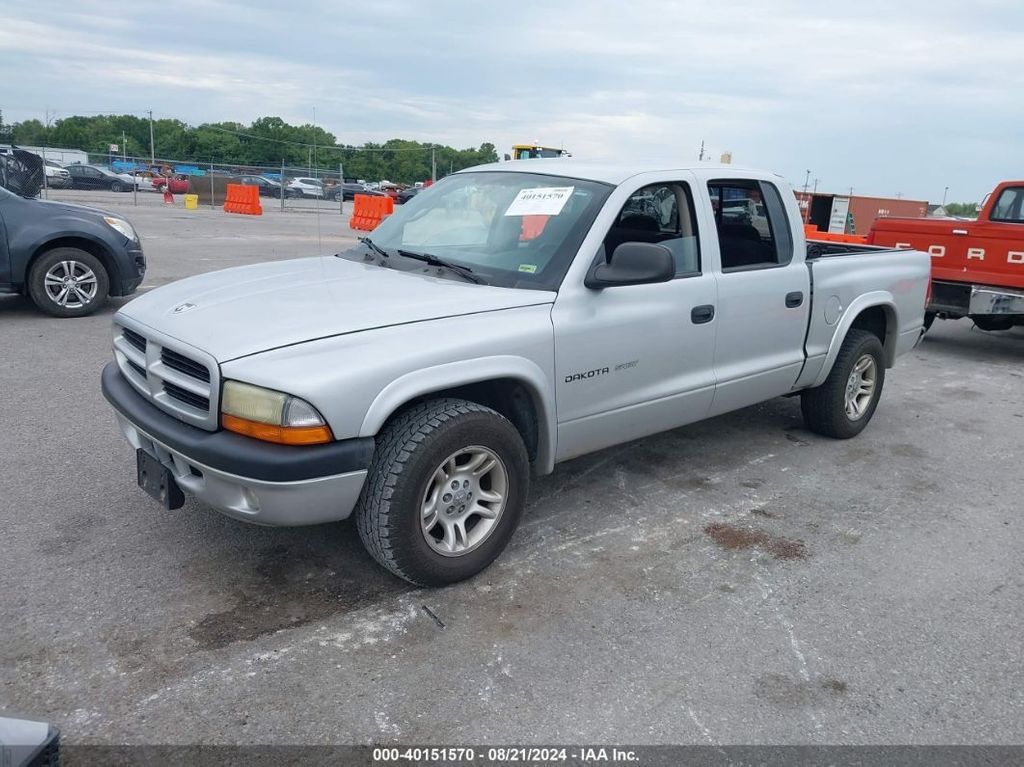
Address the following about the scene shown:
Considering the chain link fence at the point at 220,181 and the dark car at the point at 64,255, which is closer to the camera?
the dark car at the point at 64,255

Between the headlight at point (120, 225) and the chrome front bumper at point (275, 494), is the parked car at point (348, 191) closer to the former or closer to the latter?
the headlight at point (120, 225)

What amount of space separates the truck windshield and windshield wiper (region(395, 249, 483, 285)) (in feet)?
0.06

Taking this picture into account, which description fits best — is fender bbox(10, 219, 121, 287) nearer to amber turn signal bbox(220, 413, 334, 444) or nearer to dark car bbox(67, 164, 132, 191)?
amber turn signal bbox(220, 413, 334, 444)

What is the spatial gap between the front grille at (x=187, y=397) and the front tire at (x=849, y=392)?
3963mm

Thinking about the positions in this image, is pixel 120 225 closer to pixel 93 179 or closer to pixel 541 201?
pixel 541 201

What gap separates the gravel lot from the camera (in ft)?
8.94

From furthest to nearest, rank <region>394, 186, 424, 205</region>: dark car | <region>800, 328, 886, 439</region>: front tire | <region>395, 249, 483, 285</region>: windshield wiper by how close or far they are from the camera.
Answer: <region>800, 328, 886, 439</region>: front tire
<region>394, 186, 424, 205</region>: dark car
<region>395, 249, 483, 285</region>: windshield wiper

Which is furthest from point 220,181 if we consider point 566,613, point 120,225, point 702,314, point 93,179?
point 566,613

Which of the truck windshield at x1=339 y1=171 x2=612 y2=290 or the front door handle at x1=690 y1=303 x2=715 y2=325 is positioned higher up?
the truck windshield at x1=339 y1=171 x2=612 y2=290

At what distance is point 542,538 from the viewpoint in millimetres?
4012

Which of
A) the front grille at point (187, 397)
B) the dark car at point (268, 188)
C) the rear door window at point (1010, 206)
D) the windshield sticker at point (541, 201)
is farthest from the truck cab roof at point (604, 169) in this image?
the dark car at point (268, 188)

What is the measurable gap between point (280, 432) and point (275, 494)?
0.23m

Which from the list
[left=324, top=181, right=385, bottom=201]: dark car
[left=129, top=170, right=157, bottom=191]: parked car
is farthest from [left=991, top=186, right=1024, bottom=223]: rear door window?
[left=129, top=170, right=157, bottom=191]: parked car

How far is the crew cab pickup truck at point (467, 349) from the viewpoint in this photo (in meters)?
3.02
